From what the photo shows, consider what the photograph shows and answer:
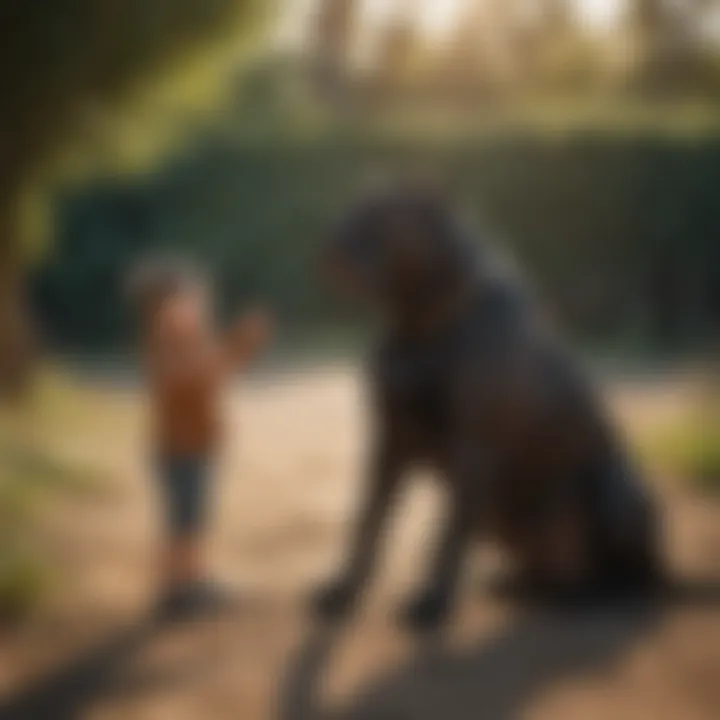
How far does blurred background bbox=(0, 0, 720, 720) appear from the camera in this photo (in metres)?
0.87

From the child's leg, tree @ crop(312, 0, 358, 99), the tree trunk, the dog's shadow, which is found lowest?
the dog's shadow

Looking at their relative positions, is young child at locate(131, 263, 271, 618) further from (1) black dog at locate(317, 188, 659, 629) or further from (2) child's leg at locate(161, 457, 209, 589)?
(1) black dog at locate(317, 188, 659, 629)

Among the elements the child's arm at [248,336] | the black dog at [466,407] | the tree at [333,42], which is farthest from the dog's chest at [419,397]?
the tree at [333,42]

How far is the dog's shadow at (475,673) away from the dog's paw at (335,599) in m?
0.02

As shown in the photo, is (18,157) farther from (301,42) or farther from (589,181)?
(589,181)

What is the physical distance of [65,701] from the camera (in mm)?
896

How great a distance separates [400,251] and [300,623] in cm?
32

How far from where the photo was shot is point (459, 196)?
865 mm

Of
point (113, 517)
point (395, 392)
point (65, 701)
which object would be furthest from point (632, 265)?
point (65, 701)

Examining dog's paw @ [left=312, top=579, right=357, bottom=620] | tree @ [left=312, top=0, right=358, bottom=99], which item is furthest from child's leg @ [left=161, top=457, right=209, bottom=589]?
tree @ [left=312, top=0, right=358, bottom=99]

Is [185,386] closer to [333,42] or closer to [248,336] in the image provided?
[248,336]

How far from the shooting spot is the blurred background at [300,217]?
870 millimetres

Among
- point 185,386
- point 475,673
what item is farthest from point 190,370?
point 475,673

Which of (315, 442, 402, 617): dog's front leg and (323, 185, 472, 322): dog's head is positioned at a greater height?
(323, 185, 472, 322): dog's head
